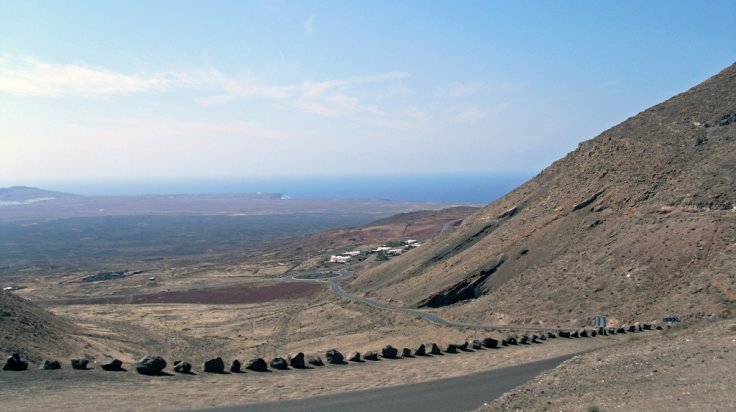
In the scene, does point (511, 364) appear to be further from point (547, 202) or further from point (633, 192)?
point (547, 202)

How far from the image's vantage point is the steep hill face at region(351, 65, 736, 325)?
31.6m

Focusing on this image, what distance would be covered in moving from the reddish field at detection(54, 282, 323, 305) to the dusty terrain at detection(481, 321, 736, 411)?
45.0 meters

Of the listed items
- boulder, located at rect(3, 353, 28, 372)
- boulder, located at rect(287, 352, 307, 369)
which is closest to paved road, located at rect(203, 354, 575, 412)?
boulder, located at rect(287, 352, 307, 369)

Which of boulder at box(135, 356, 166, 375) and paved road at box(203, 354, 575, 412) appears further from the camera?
boulder at box(135, 356, 166, 375)

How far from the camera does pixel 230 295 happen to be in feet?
210

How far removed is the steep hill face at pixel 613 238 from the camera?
1244 inches

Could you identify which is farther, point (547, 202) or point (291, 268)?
point (291, 268)

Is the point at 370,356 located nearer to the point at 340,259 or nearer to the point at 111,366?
the point at 111,366

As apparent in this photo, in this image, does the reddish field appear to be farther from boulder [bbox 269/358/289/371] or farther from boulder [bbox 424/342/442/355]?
boulder [bbox 269/358/289/371]

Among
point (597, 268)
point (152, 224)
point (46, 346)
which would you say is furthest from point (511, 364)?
point (152, 224)

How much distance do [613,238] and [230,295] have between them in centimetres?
4236

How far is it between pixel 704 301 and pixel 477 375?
56.8ft

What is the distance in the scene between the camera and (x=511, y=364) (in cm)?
1886

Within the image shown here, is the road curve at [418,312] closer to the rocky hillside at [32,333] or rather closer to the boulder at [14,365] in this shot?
the rocky hillside at [32,333]
